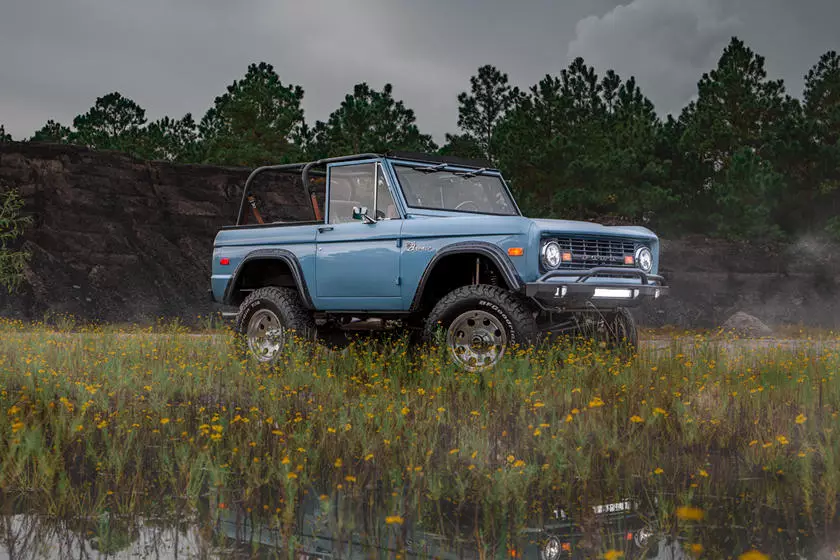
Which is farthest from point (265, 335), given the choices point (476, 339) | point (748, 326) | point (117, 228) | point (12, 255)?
point (117, 228)

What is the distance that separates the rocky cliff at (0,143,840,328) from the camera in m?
28.1

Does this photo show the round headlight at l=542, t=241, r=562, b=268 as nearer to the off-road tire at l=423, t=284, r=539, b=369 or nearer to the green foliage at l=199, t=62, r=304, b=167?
the off-road tire at l=423, t=284, r=539, b=369

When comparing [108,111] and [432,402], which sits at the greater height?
[108,111]

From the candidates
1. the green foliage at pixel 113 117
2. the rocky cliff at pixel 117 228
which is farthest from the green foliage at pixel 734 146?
the green foliage at pixel 113 117

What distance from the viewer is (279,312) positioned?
1035 cm

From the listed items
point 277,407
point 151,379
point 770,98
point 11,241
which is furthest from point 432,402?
point 770,98

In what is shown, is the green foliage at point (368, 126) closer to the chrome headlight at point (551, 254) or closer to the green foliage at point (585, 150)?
the green foliage at point (585, 150)

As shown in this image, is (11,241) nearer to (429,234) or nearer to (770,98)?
(429,234)

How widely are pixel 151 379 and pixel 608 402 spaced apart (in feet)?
13.5

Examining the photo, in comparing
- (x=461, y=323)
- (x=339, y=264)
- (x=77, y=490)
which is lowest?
(x=77, y=490)

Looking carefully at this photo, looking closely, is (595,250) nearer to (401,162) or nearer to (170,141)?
(401,162)

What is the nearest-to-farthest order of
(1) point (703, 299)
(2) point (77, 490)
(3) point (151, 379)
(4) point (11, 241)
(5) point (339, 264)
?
(2) point (77, 490) < (3) point (151, 379) < (5) point (339, 264) < (4) point (11, 241) < (1) point (703, 299)

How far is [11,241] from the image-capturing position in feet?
94.0

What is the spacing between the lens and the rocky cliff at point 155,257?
92.2ft
